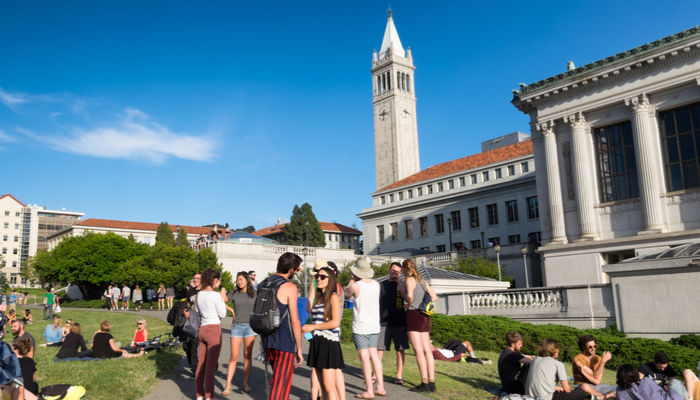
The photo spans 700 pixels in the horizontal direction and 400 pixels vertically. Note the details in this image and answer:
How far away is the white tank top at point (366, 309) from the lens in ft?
27.6

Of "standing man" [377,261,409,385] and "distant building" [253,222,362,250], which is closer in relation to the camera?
"standing man" [377,261,409,385]

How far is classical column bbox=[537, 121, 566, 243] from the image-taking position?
107 ft

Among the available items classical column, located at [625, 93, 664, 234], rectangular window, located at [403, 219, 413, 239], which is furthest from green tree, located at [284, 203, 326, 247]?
classical column, located at [625, 93, 664, 234]

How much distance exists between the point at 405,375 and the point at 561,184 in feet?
84.6

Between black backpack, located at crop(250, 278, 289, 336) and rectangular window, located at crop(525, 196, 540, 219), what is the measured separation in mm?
55757

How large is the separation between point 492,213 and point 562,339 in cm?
4821

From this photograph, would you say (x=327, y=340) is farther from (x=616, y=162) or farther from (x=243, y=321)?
(x=616, y=162)

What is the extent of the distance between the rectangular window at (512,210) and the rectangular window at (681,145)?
31346 mm

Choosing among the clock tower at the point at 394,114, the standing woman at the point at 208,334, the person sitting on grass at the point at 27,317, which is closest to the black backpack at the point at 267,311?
the standing woman at the point at 208,334

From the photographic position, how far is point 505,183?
61219 mm

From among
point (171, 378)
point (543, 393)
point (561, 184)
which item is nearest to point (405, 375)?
point (543, 393)

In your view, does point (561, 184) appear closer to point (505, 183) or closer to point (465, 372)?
point (465, 372)

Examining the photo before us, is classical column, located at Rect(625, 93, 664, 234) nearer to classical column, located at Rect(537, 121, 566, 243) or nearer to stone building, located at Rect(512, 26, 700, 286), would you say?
stone building, located at Rect(512, 26, 700, 286)

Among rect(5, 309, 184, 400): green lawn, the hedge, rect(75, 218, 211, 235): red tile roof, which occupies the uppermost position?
rect(75, 218, 211, 235): red tile roof
